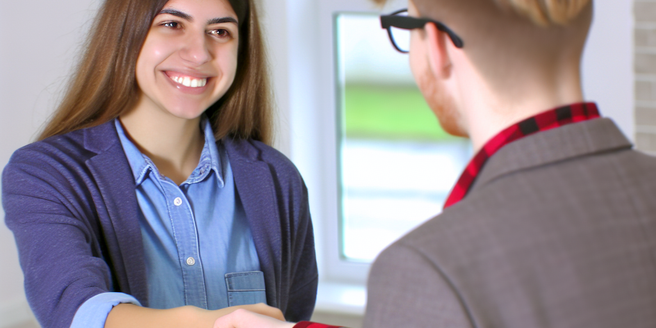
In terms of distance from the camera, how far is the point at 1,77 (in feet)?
6.32

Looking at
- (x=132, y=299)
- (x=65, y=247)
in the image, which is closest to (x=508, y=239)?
(x=132, y=299)

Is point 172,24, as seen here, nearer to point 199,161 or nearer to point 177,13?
point 177,13

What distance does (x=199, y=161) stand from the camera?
5.20 feet

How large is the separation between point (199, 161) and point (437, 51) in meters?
0.96

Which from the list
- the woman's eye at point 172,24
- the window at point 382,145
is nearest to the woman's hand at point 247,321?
the woman's eye at point 172,24

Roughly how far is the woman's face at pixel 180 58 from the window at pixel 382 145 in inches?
56.4

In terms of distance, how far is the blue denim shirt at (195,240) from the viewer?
142cm

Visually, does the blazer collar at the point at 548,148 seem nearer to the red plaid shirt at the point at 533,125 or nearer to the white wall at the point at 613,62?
the red plaid shirt at the point at 533,125

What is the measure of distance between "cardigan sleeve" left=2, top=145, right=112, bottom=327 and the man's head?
80cm

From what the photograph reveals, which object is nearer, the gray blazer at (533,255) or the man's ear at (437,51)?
the gray blazer at (533,255)

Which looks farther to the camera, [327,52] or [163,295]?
[327,52]

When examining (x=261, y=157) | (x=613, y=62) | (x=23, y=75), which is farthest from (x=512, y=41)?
(x=613, y=62)

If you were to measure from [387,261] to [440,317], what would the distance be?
0.08 m

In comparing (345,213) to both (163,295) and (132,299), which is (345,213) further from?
(132,299)
